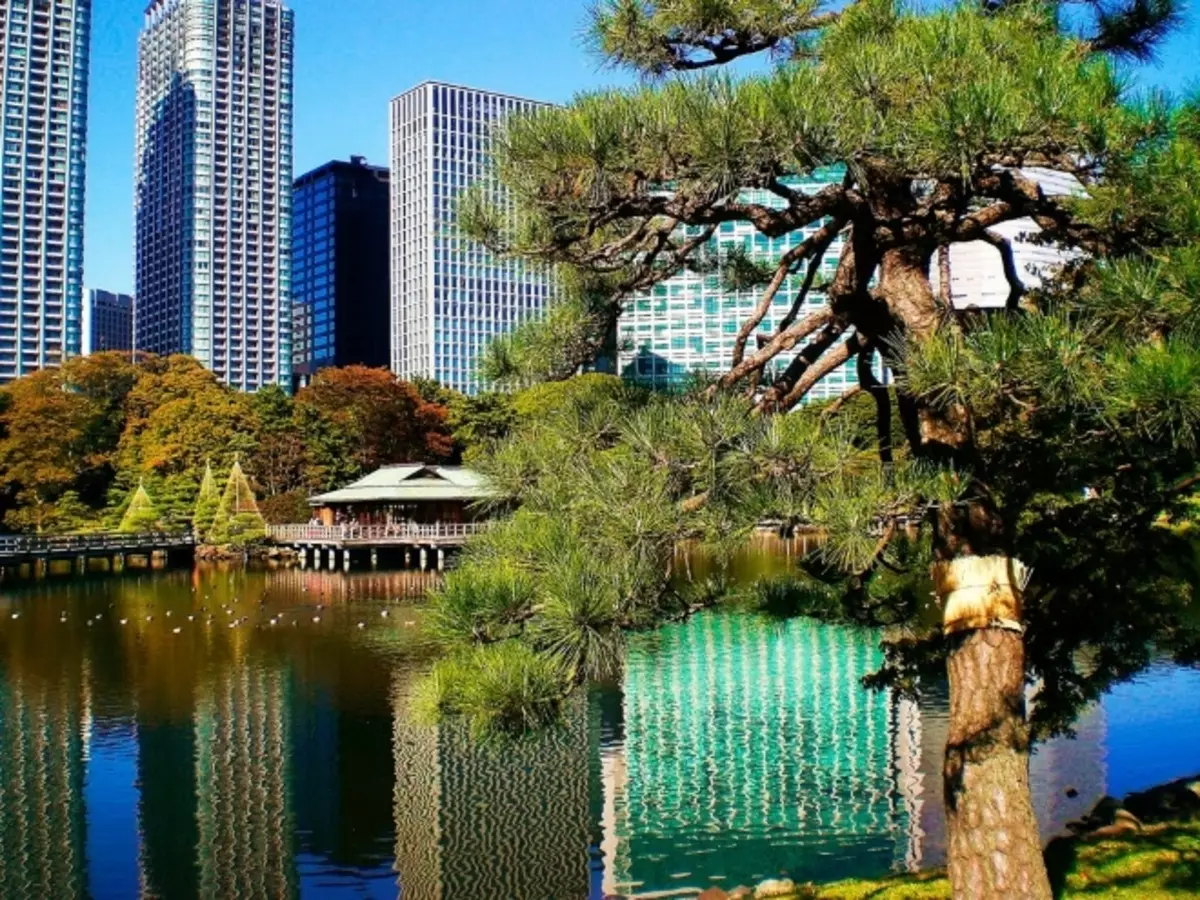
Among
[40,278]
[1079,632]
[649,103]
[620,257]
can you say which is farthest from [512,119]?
[40,278]

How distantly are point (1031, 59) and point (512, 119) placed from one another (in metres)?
1.35

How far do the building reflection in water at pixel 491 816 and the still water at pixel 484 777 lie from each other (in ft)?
0.08

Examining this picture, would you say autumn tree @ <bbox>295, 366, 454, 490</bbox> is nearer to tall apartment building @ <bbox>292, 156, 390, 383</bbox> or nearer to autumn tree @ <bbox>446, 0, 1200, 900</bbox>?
autumn tree @ <bbox>446, 0, 1200, 900</bbox>

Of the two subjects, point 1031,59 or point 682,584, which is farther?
point 682,584

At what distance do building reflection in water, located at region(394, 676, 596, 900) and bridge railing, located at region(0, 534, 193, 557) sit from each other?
21568 millimetres

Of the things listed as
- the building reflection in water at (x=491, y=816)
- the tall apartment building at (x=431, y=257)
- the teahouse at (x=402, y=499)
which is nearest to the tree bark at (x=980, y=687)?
the building reflection in water at (x=491, y=816)

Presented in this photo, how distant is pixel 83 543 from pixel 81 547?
39cm

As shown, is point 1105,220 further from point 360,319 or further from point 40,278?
point 360,319

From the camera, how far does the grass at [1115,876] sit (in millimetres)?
4172

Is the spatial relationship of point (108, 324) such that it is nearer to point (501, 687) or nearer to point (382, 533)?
point (382, 533)

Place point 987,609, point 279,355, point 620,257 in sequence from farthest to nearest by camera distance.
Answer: point 279,355 → point 620,257 → point 987,609

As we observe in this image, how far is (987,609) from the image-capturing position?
3.12 metres

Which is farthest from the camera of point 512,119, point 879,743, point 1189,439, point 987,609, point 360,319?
point 360,319

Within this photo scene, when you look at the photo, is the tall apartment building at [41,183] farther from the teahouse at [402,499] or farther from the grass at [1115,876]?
the grass at [1115,876]
